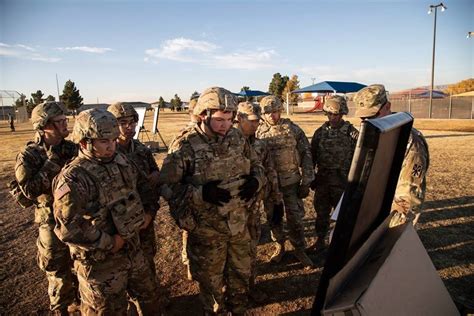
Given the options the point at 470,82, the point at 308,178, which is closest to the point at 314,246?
the point at 308,178

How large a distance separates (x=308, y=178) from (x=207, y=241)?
2.22 m

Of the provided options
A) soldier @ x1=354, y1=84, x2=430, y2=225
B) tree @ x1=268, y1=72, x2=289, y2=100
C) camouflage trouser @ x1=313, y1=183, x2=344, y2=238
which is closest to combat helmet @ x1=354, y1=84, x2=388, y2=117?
soldier @ x1=354, y1=84, x2=430, y2=225

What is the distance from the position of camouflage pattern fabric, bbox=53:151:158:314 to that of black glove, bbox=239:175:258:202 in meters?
0.98

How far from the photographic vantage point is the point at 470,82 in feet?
217

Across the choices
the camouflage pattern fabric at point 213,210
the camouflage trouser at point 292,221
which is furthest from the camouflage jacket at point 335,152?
the camouflage pattern fabric at point 213,210

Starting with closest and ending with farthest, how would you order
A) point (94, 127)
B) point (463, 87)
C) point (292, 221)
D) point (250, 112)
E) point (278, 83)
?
point (94, 127), point (250, 112), point (292, 221), point (278, 83), point (463, 87)

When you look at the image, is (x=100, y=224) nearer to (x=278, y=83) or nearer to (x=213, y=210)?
(x=213, y=210)

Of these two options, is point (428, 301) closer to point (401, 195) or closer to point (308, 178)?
point (401, 195)

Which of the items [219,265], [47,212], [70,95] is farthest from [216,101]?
[70,95]

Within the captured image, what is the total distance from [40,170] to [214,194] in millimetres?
1940

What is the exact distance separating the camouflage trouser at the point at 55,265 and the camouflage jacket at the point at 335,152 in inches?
146

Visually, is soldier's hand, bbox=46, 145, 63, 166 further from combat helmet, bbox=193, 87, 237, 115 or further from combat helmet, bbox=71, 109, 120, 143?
combat helmet, bbox=193, 87, 237, 115

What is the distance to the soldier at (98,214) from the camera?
2451 millimetres

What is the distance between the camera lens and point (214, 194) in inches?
112
